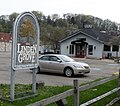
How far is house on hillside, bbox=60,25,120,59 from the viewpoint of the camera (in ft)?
187

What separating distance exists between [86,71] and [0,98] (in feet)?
37.3

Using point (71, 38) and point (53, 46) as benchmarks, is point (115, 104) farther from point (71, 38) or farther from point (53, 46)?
point (53, 46)

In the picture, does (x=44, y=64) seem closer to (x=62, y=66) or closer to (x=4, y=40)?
(x=62, y=66)

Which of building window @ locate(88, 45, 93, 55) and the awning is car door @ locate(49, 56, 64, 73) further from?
building window @ locate(88, 45, 93, 55)

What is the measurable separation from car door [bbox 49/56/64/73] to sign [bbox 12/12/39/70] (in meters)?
10.1

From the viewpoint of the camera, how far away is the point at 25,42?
9148mm

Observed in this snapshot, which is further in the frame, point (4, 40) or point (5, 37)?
point (4, 40)

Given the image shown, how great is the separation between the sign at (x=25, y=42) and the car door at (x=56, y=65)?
1008 cm

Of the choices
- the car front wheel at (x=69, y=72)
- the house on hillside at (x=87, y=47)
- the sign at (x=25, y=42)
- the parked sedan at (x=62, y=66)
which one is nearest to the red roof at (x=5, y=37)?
the house on hillside at (x=87, y=47)

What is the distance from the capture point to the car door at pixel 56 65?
1984cm

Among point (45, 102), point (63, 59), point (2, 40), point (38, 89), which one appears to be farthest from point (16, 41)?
point (2, 40)

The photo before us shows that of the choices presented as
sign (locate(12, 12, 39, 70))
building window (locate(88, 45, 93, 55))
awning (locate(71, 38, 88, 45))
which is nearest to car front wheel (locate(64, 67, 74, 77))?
sign (locate(12, 12, 39, 70))

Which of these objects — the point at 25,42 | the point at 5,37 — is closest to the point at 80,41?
the point at 25,42

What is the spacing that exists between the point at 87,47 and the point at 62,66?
38.6 metres
